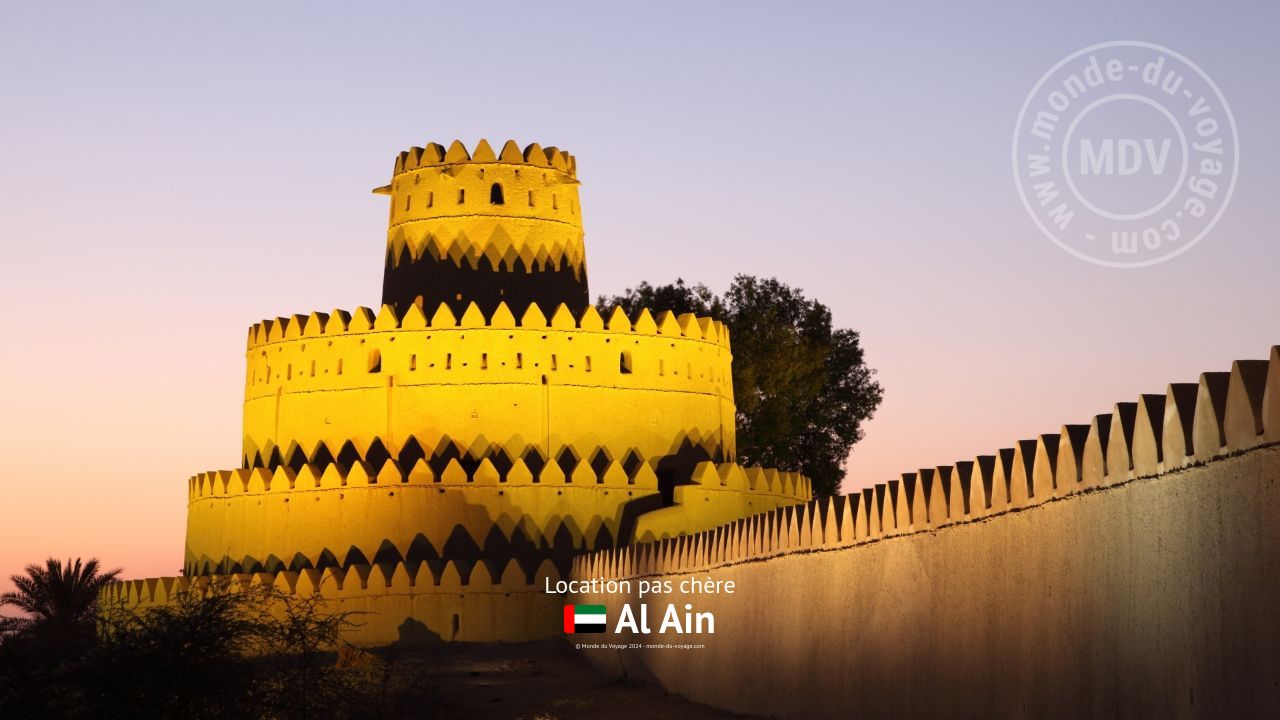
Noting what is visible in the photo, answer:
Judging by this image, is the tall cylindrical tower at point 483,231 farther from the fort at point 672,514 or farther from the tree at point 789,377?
the tree at point 789,377

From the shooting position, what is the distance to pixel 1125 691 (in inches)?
387

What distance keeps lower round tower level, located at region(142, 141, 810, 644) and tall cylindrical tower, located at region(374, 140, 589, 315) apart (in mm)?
43

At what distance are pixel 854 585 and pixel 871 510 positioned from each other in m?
0.81

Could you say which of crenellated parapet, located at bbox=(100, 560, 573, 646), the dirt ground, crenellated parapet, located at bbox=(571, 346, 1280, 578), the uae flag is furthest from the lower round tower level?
crenellated parapet, located at bbox=(571, 346, 1280, 578)

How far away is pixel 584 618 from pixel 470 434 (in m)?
5.39

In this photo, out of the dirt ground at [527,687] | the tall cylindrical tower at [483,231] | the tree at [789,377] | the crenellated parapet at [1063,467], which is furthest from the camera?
the tree at [789,377]

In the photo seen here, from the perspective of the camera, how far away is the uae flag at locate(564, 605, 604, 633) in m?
25.8

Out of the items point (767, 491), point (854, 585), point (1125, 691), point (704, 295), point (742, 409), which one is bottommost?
point (1125, 691)

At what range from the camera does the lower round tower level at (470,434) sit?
28828 mm

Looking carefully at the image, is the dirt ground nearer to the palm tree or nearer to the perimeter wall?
the perimeter wall

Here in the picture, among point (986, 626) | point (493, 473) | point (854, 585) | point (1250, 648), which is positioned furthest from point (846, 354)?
point (1250, 648)

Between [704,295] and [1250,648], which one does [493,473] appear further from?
[1250,648]

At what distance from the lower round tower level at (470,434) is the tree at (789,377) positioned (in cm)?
762

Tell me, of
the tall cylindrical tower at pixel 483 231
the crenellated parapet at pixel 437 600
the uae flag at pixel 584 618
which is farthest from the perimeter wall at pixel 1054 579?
the tall cylindrical tower at pixel 483 231
